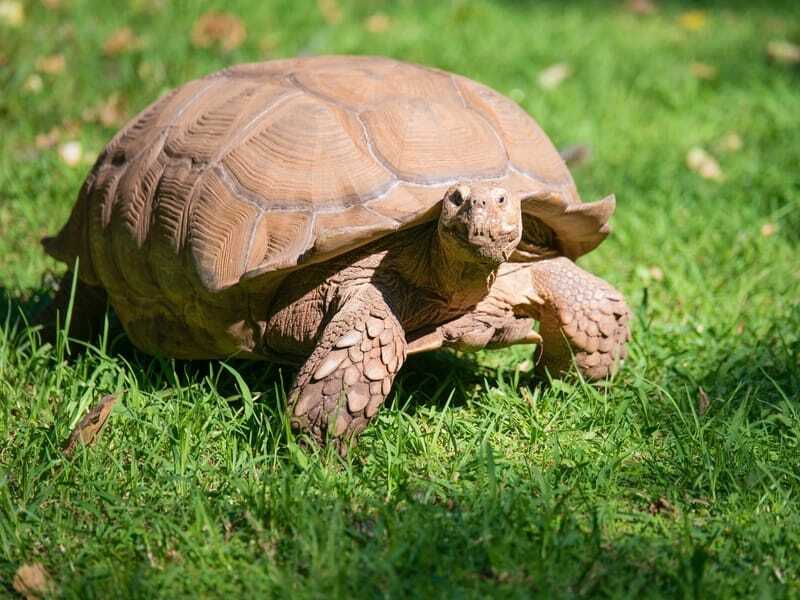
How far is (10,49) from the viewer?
5941mm

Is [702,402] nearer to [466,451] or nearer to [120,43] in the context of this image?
[466,451]

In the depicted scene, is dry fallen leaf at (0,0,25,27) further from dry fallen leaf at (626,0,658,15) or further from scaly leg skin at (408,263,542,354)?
dry fallen leaf at (626,0,658,15)

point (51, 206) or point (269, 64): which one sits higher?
point (269, 64)

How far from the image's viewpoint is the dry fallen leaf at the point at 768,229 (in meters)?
4.79

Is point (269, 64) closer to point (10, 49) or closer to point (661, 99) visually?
point (10, 49)

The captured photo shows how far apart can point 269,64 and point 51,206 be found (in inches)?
65.5

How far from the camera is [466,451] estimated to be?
2965mm

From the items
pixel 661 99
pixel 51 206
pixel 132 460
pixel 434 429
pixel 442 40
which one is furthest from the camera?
pixel 442 40

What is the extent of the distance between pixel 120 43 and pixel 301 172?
356cm

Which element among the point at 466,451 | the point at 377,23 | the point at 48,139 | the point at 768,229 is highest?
the point at 377,23

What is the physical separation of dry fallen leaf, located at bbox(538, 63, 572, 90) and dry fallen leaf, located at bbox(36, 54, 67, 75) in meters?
2.95

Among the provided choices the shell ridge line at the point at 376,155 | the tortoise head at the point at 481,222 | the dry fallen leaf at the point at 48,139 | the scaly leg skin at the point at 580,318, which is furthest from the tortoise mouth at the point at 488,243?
the dry fallen leaf at the point at 48,139

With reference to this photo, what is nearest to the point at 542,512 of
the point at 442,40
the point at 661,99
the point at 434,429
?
the point at 434,429

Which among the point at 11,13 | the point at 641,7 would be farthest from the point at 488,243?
the point at 641,7
